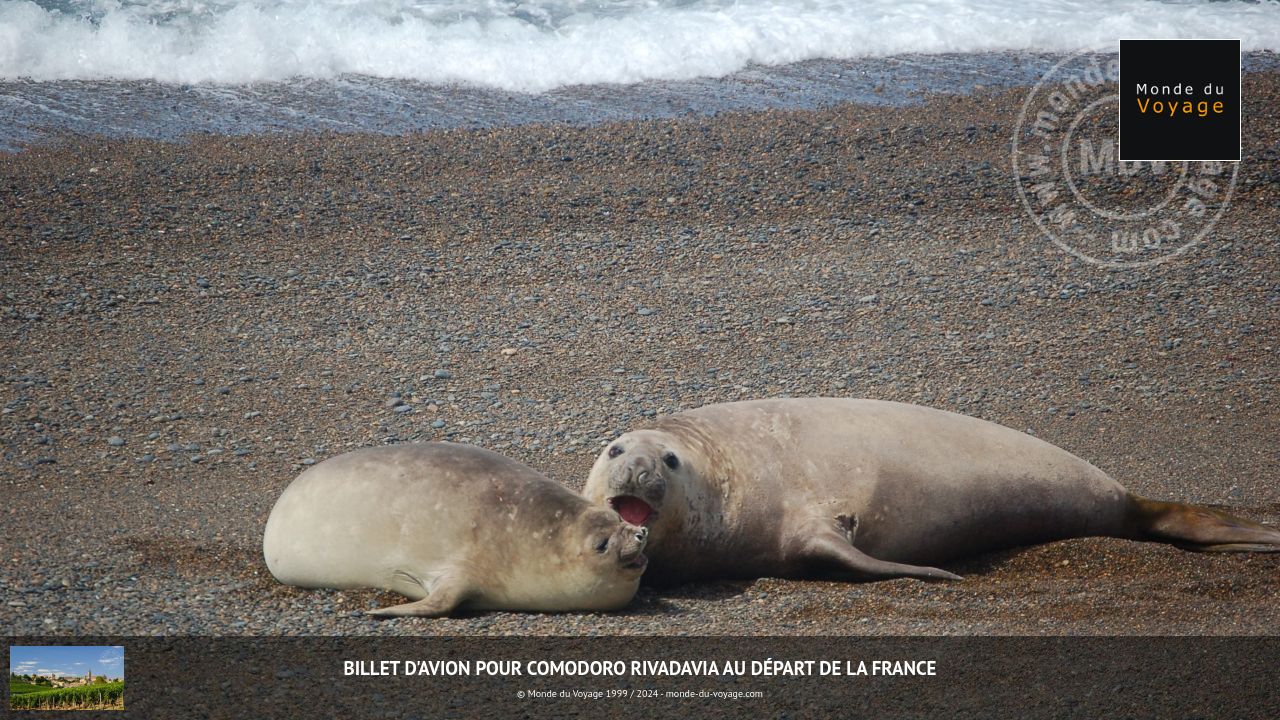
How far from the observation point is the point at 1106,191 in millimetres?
9336

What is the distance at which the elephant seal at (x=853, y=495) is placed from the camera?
4.40 m

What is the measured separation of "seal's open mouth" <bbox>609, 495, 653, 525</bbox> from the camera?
4316 millimetres

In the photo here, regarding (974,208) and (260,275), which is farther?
(974,208)

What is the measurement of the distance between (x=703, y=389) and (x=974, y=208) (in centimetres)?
353

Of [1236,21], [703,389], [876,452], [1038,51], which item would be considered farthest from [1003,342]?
[1236,21]

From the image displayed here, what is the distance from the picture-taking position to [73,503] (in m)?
5.18

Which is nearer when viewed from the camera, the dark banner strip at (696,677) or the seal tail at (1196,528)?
the dark banner strip at (696,677)

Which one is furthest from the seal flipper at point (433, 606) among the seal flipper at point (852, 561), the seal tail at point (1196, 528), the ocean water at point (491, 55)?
the ocean water at point (491, 55)

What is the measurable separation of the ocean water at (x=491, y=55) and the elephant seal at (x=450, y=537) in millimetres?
7094

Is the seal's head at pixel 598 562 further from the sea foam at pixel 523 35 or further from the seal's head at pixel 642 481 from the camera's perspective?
the sea foam at pixel 523 35

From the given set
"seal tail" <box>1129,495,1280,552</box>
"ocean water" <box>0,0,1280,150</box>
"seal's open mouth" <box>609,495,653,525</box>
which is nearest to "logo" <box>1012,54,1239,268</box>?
"ocean water" <box>0,0,1280,150</box>

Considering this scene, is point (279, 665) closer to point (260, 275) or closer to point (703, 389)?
point (703, 389)

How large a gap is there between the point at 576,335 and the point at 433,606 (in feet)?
11.3

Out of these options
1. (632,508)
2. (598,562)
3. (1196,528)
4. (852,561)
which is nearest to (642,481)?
(632,508)
